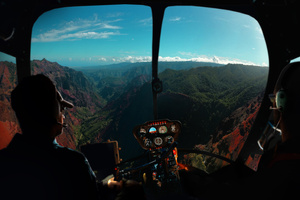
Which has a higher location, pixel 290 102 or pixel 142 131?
pixel 290 102

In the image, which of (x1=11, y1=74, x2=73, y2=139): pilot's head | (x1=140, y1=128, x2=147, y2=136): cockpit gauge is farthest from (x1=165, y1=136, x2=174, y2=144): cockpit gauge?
(x1=11, y1=74, x2=73, y2=139): pilot's head

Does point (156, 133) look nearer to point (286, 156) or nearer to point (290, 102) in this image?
point (290, 102)

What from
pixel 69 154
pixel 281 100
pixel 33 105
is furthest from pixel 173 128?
pixel 33 105

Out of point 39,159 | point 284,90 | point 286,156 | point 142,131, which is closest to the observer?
point 286,156

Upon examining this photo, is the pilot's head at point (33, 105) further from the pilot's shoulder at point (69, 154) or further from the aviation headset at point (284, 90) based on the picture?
the aviation headset at point (284, 90)

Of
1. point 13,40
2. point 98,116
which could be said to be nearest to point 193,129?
point 98,116

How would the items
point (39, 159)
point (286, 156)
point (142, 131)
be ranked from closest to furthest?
point (286, 156), point (39, 159), point (142, 131)
